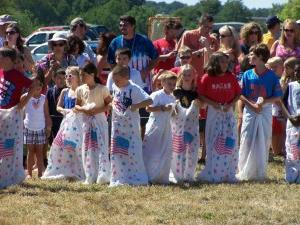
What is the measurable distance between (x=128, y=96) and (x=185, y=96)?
0.84 metres

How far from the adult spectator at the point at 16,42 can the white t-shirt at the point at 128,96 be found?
186cm

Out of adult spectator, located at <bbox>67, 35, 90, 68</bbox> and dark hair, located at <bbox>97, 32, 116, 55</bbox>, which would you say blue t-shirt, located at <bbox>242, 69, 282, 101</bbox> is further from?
dark hair, located at <bbox>97, 32, 116, 55</bbox>

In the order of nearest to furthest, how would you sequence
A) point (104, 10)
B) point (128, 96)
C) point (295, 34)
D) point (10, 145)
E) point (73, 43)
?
point (10, 145) → point (128, 96) → point (73, 43) → point (295, 34) → point (104, 10)

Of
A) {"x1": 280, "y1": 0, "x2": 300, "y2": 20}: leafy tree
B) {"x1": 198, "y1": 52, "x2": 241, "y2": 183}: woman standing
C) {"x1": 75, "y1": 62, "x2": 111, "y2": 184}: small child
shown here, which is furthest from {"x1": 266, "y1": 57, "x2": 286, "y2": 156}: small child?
{"x1": 280, "y1": 0, "x2": 300, "y2": 20}: leafy tree

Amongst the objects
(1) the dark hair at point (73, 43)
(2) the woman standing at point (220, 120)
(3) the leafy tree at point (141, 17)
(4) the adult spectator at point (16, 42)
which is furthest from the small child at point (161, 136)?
(3) the leafy tree at point (141, 17)

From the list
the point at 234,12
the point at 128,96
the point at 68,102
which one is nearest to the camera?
the point at 128,96

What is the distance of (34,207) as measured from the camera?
9.19 m

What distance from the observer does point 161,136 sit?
425 inches

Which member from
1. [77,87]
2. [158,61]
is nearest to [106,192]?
[77,87]

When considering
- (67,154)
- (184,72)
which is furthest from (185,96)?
(67,154)

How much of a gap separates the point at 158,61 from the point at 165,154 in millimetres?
1981

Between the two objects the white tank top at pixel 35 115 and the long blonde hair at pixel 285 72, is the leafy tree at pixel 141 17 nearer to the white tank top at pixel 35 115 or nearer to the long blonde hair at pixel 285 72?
the long blonde hair at pixel 285 72

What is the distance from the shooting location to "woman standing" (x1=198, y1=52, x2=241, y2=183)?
10898 mm

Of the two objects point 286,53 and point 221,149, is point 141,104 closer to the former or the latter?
point 221,149
